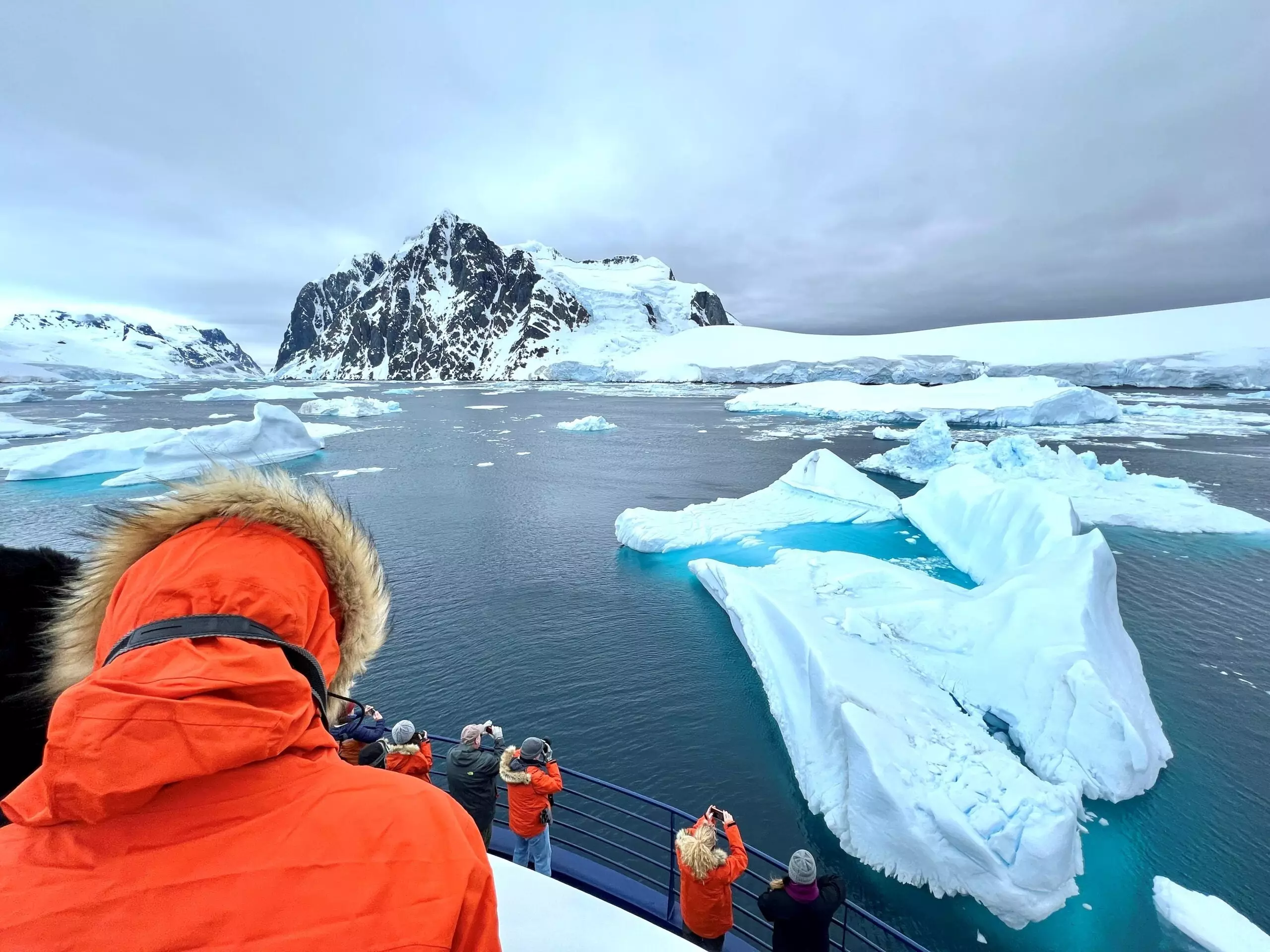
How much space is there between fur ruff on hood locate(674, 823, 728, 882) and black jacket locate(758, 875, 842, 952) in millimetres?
320

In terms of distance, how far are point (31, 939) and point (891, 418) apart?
4472cm

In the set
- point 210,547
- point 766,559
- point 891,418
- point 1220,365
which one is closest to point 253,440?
point 766,559

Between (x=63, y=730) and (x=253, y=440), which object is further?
(x=253, y=440)

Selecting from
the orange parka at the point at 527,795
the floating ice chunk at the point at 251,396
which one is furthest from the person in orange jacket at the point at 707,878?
the floating ice chunk at the point at 251,396

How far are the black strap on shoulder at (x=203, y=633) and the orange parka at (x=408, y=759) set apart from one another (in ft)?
12.2

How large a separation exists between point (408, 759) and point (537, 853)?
116 centimetres

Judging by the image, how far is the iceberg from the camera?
15180 mm

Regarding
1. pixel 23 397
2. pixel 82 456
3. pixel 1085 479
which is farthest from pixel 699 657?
pixel 23 397

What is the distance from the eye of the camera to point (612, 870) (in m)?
4.41

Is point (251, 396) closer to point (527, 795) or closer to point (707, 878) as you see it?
point (527, 795)

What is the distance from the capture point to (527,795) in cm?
400

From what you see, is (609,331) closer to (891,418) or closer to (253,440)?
(891,418)

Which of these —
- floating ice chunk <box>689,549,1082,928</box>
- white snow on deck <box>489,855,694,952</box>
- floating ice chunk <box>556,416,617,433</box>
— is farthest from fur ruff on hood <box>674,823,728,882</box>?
floating ice chunk <box>556,416,617,433</box>

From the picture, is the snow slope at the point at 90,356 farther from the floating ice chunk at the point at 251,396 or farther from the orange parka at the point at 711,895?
the orange parka at the point at 711,895
